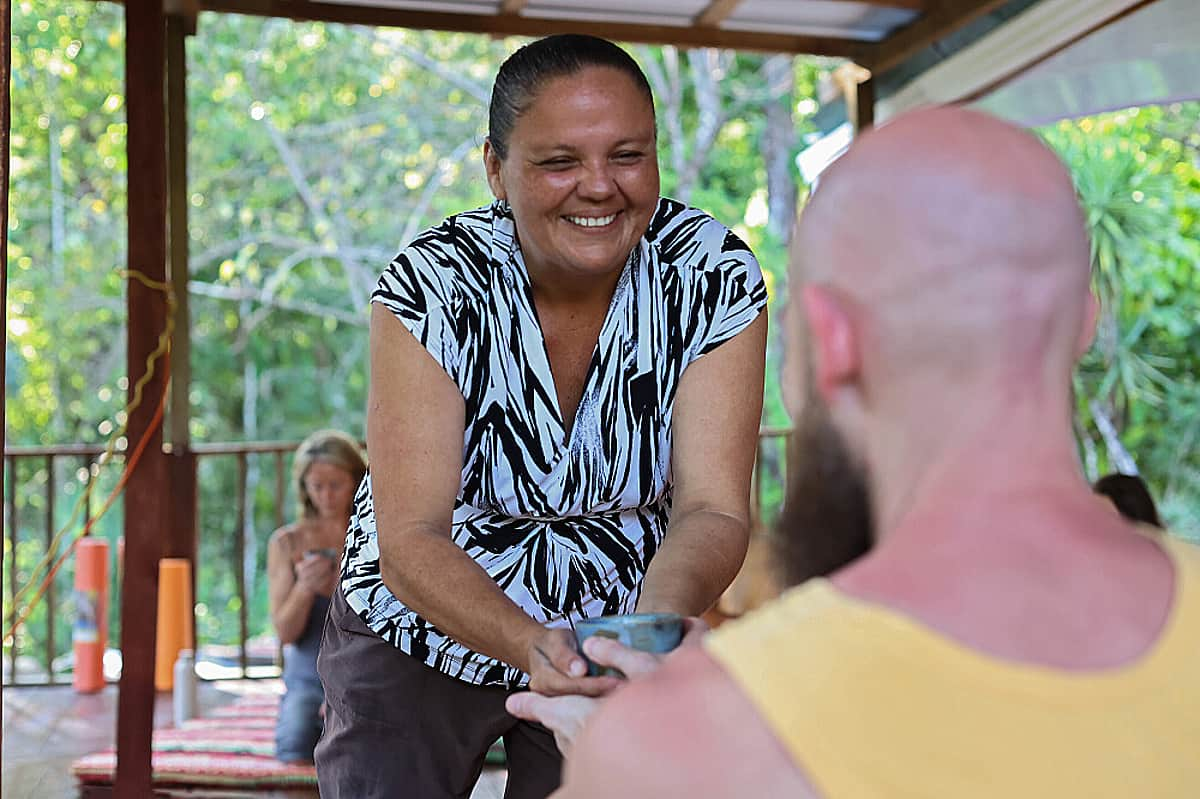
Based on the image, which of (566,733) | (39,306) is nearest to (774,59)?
(39,306)

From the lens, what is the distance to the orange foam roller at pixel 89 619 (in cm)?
575

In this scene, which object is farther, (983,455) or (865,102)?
(865,102)

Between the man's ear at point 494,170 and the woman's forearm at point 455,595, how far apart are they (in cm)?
47

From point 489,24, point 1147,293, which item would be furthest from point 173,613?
point 1147,293

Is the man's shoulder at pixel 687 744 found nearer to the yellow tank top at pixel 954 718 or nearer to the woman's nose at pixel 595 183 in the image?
the yellow tank top at pixel 954 718

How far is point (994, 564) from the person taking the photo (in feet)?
2.81

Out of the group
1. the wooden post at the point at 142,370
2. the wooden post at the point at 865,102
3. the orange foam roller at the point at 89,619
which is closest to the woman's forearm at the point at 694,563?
the wooden post at the point at 142,370

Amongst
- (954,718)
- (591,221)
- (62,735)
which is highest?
(591,221)

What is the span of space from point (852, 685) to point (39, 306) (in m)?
11.3

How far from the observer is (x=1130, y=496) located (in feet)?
9.72

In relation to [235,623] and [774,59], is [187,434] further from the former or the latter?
[774,59]

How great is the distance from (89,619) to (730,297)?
4484 millimetres

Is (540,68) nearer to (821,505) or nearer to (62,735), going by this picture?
(821,505)

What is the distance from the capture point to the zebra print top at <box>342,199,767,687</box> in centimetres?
188
